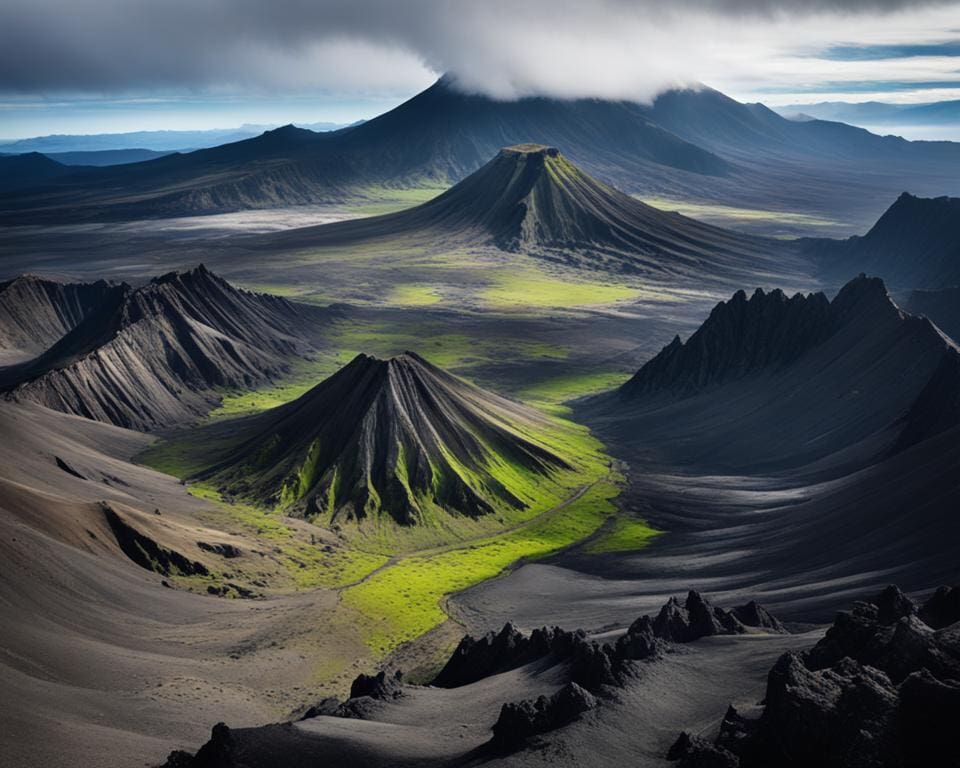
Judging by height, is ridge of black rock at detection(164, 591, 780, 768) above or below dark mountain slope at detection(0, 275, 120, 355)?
Result: below

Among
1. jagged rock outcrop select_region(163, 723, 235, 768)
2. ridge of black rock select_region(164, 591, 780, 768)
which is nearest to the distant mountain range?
ridge of black rock select_region(164, 591, 780, 768)

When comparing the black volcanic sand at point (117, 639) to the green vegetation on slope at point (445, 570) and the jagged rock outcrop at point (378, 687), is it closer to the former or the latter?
the green vegetation on slope at point (445, 570)

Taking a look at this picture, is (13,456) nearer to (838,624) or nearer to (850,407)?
(838,624)

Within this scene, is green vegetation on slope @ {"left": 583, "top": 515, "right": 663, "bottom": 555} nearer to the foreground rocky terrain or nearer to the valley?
the valley

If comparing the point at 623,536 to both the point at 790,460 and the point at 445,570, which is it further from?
the point at 790,460

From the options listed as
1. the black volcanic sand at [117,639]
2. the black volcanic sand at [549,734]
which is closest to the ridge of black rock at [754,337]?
the black volcanic sand at [117,639]

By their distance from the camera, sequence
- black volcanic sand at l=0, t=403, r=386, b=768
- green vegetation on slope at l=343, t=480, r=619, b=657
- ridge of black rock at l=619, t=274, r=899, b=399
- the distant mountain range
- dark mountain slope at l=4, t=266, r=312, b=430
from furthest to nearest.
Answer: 1. ridge of black rock at l=619, t=274, r=899, b=399
2. dark mountain slope at l=4, t=266, r=312, b=430
3. the distant mountain range
4. green vegetation on slope at l=343, t=480, r=619, b=657
5. black volcanic sand at l=0, t=403, r=386, b=768
